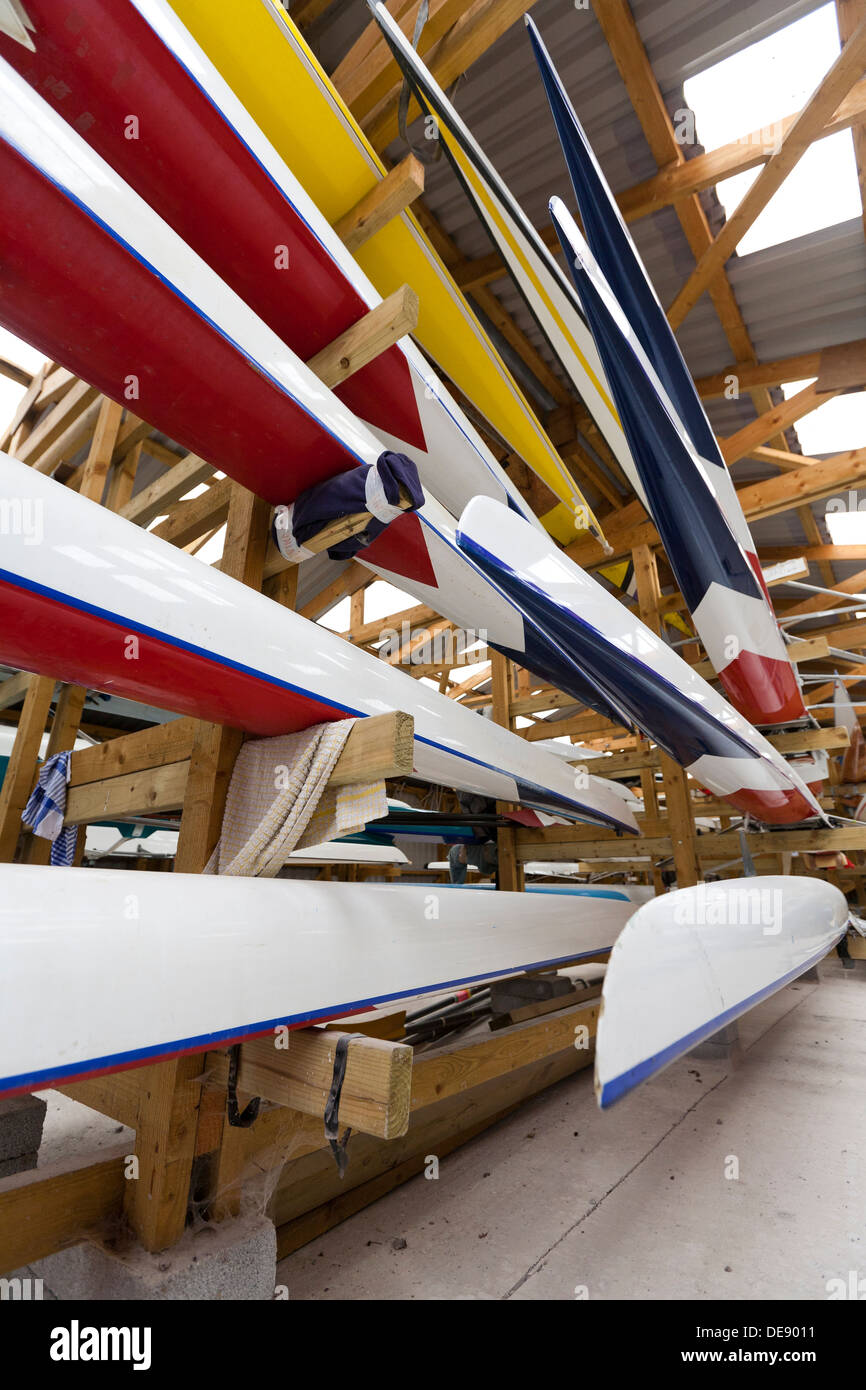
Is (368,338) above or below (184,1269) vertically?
above

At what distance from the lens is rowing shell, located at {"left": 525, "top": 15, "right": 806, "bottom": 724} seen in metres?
1.74

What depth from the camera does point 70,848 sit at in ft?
5.11

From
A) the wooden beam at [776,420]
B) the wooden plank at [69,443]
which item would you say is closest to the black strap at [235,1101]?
the wooden plank at [69,443]

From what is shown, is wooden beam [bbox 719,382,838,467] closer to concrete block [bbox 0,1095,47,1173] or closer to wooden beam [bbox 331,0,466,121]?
wooden beam [bbox 331,0,466,121]

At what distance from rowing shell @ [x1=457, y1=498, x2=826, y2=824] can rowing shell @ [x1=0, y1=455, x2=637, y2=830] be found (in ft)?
0.40

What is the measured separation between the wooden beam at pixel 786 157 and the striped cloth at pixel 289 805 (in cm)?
249

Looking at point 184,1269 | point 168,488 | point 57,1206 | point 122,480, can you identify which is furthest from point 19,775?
point 184,1269

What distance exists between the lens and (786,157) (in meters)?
2.22

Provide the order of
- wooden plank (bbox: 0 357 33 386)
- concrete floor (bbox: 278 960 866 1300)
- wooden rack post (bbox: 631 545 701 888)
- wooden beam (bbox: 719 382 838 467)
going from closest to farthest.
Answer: concrete floor (bbox: 278 960 866 1300) → wooden rack post (bbox: 631 545 701 888) → wooden beam (bbox: 719 382 838 467) → wooden plank (bbox: 0 357 33 386)

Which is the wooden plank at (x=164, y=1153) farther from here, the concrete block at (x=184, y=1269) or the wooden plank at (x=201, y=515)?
the wooden plank at (x=201, y=515)

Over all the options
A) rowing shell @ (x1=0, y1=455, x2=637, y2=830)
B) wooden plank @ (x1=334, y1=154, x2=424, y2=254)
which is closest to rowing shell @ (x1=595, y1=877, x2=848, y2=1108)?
rowing shell @ (x1=0, y1=455, x2=637, y2=830)

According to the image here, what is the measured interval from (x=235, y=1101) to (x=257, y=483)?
1036 mm

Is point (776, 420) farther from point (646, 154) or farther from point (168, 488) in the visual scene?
point (168, 488)

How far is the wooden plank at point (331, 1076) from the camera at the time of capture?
805mm
